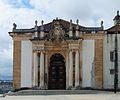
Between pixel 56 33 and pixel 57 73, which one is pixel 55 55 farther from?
pixel 56 33

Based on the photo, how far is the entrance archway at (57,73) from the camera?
4656 centimetres

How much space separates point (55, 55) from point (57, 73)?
1.87 meters

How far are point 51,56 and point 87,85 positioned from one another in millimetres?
4712

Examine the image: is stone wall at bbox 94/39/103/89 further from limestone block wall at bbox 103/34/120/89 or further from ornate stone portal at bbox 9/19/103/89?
limestone block wall at bbox 103/34/120/89

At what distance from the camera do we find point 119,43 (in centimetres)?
4591

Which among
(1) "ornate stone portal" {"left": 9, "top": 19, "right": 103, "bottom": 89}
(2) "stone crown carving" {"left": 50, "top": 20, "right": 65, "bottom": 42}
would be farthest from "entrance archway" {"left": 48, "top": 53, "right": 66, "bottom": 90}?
(2) "stone crown carving" {"left": 50, "top": 20, "right": 65, "bottom": 42}

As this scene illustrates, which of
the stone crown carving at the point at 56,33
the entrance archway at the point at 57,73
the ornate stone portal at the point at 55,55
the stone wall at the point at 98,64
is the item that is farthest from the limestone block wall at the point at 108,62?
→ the stone crown carving at the point at 56,33

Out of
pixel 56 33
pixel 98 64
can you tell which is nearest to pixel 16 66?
pixel 56 33

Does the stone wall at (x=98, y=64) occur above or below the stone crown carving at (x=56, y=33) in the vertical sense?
below

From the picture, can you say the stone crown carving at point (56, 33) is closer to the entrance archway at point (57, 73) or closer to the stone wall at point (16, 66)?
the entrance archway at point (57, 73)

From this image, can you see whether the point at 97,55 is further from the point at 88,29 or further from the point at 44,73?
the point at 44,73

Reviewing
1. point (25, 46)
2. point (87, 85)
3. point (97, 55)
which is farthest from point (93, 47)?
point (25, 46)

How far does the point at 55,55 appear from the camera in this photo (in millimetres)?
46625

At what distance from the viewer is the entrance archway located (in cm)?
4656
